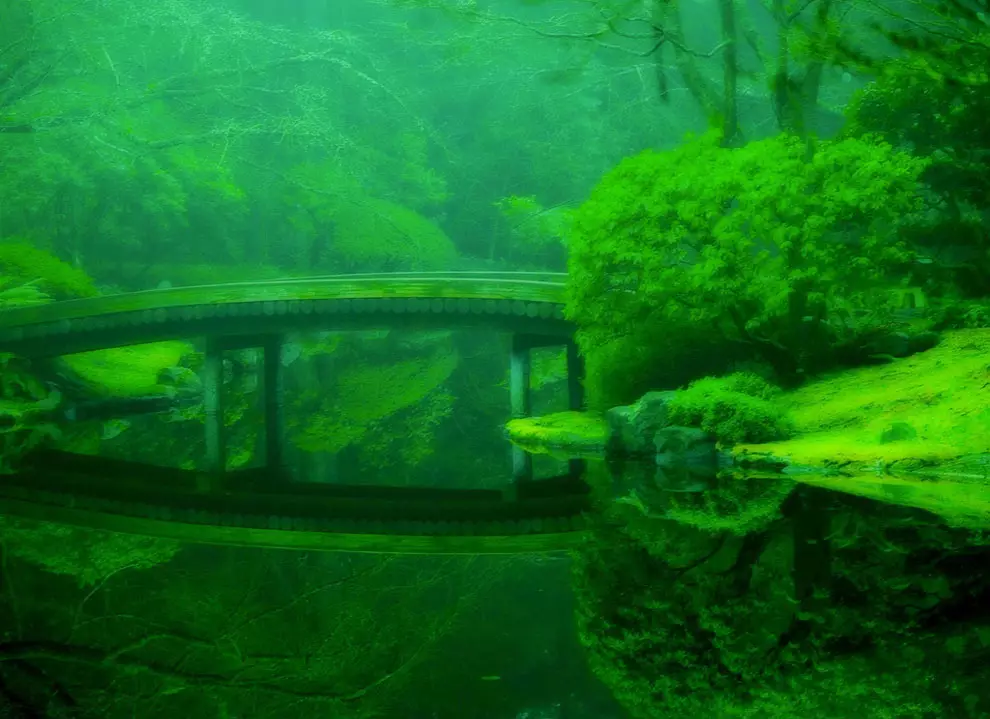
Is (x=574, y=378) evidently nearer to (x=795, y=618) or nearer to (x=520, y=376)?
(x=520, y=376)

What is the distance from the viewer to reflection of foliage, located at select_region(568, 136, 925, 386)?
688 inches

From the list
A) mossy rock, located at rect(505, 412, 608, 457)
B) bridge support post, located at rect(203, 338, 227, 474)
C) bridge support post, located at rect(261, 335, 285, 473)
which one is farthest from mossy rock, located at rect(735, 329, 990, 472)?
bridge support post, located at rect(261, 335, 285, 473)

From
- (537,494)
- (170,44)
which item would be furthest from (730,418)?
(170,44)

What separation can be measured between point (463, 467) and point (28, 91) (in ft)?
72.9

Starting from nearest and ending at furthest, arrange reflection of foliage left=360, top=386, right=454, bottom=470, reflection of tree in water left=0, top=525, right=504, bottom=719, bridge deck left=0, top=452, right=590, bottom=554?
reflection of tree in water left=0, top=525, right=504, bottom=719, bridge deck left=0, top=452, right=590, bottom=554, reflection of foliage left=360, top=386, right=454, bottom=470

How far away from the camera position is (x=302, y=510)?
13383 millimetres

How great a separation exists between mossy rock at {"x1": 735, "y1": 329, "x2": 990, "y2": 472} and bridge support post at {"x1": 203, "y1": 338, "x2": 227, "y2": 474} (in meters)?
12.2

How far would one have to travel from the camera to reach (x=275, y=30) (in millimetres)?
44562

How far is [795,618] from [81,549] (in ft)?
22.0

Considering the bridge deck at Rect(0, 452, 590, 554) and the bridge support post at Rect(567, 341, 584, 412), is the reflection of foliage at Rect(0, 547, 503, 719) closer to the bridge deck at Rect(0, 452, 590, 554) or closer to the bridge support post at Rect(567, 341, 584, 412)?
the bridge deck at Rect(0, 452, 590, 554)

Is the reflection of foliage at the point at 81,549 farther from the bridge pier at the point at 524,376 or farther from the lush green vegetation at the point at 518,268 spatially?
the bridge pier at the point at 524,376

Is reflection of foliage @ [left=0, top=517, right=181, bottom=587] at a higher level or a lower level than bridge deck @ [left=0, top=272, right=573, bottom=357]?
lower

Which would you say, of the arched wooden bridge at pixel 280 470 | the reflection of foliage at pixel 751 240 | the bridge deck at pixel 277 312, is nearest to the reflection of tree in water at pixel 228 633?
the arched wooden bridge at pixel 280 470

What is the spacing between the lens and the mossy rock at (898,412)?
12875 mm
